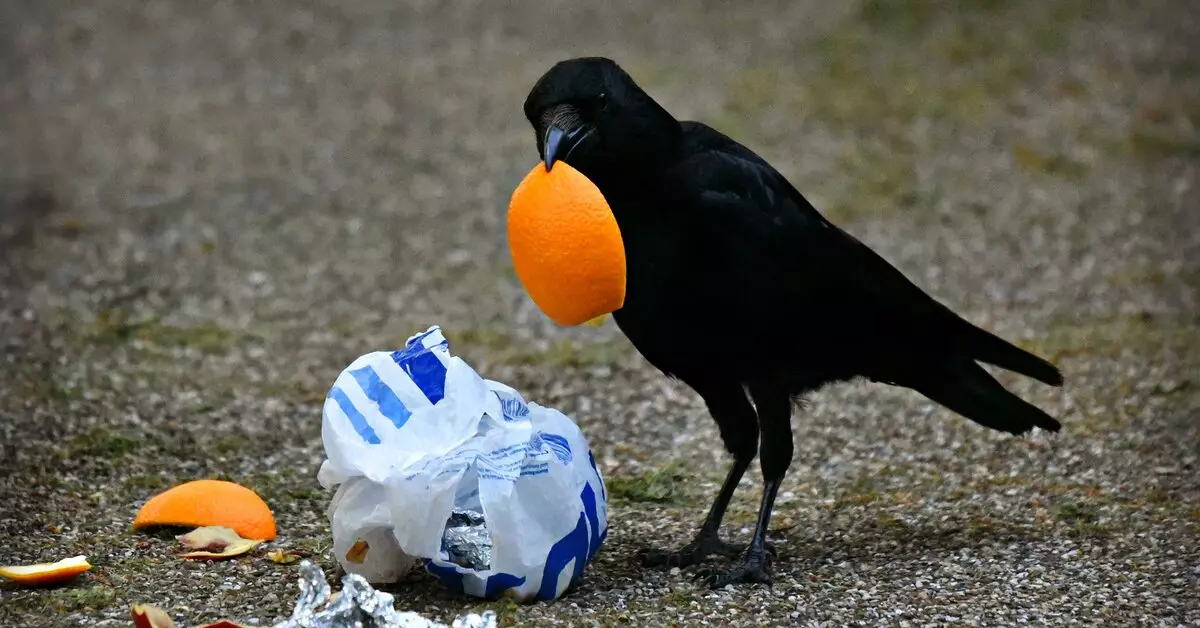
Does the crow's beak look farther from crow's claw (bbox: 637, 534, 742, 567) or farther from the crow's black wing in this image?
crow's claw (bbox: 637, 534, 742, 567)

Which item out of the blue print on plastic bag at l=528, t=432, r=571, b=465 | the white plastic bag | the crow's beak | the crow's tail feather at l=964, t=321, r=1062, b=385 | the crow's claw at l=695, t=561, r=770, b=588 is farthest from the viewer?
the crow's tail feather at l=964, t=321, r=1062, b=385

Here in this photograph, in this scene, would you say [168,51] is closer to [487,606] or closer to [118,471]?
[118,471]

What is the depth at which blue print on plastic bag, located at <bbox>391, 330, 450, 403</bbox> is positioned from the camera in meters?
3.15

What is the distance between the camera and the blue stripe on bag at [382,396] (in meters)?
3.12

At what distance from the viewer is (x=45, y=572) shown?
325cm

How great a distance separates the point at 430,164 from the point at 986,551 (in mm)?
5167

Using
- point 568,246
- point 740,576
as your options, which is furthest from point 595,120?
point 740,576

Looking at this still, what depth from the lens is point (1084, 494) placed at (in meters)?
4.19

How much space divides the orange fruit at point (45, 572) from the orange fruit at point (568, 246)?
48.1 inches

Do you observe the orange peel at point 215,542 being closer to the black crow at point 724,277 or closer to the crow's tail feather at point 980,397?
the black crow at point 724,277

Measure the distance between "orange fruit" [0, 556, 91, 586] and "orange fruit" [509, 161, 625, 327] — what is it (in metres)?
1.22

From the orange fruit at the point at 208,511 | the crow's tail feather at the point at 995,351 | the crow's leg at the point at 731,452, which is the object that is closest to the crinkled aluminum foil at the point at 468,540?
the crow's leg at the point at 731,452

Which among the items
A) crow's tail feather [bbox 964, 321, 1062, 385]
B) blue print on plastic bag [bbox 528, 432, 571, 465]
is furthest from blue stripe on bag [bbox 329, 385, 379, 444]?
crow's tail feather [bbox 964, 321, 1062, 385]

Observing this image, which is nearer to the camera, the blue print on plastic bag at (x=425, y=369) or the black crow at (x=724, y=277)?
the blue print on plastic bag at (x=425, y=369)
